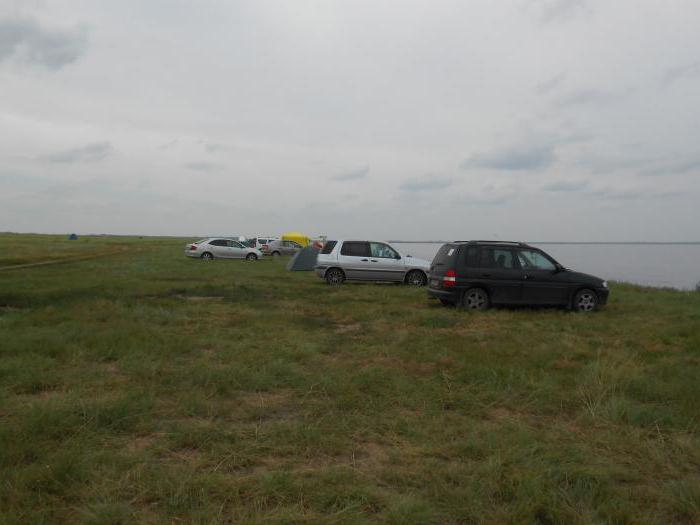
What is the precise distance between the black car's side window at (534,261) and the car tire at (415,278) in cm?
655

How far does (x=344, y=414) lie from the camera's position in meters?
5.30

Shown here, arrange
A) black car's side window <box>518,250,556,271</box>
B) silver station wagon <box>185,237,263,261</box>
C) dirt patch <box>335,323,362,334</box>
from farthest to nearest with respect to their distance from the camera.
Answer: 1. silver station wagon <box>185,237,263,261</box>
2. black car's side window <box>518,250,556,271</box>
3. dirt patch <box>335,323,362,334</box>

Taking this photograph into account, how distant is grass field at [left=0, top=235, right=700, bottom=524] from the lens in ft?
11.7

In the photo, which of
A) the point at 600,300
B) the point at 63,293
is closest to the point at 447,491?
the point at 600,300

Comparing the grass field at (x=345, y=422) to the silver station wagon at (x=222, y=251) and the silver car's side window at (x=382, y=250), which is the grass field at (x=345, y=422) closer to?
the silver car's side window at (x=382, y=250)

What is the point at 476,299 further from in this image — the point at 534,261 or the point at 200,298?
the point at 200,298

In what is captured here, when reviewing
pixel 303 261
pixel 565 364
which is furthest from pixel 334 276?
pixel 565 364

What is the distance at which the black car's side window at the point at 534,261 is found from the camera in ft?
42.9

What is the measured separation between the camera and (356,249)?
64.3 feet

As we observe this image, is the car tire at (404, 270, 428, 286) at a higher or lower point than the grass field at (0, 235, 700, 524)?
higher

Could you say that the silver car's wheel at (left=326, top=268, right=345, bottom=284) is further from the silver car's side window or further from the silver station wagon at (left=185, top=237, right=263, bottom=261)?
the silver station wagon at (left=185, top=237, right=263, bottom=261)

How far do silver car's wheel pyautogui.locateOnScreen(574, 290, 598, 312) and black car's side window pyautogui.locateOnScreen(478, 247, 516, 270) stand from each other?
1.76 metres

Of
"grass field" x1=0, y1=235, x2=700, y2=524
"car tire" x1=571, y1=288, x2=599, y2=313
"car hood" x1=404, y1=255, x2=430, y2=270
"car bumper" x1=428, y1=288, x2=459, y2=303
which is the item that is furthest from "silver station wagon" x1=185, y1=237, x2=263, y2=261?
"car tire" x1=571, y1=288, x2=599, y2=313

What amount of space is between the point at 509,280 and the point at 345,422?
8784 millimetres
